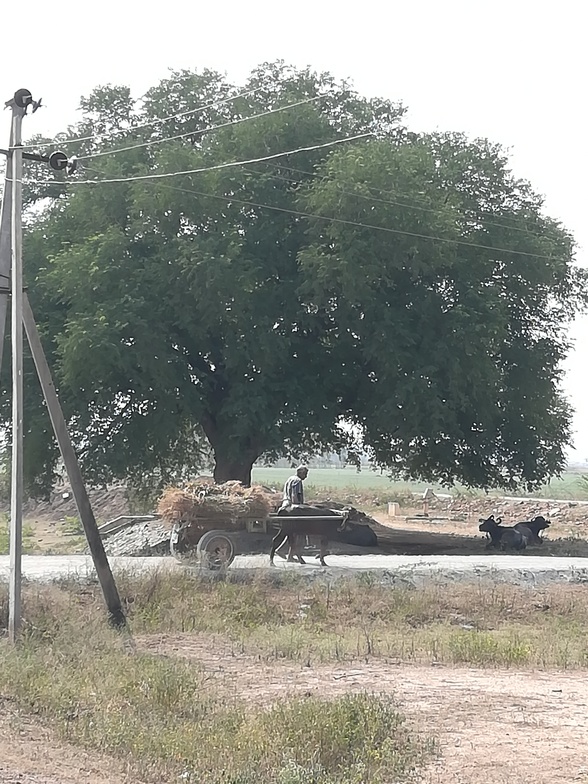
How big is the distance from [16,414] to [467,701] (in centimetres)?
650

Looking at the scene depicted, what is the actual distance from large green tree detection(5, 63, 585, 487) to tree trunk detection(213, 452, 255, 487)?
9cm

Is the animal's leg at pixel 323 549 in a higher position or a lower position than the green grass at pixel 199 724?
higher

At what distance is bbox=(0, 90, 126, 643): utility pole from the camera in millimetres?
13070

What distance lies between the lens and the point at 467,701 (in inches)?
428

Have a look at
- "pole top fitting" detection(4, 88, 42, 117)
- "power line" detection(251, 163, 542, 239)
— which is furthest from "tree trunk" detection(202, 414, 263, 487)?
"pole top fitting" detection(4, 88, 42, 117)

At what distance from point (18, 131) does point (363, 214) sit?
42.3 feet

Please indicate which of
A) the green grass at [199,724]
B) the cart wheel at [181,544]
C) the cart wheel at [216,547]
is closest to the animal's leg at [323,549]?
the cart wheel at [216,547]

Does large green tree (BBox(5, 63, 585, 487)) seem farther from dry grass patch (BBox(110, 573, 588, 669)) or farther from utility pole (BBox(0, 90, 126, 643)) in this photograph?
utility pole (BBox(0, 90, 126, 643))

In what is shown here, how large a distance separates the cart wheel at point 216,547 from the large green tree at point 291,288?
7.15m

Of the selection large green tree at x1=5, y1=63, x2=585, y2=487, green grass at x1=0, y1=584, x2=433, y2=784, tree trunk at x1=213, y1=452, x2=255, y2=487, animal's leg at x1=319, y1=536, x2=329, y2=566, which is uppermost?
large green tree at x1=5, y1=63, x2=585, y2=487

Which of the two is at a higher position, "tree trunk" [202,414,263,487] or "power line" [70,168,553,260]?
"power line" [70,168,553,260]

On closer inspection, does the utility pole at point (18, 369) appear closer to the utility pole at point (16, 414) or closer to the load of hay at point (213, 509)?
the utility pole at point (16, 414)

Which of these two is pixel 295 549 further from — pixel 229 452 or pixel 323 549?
pixel 229 452

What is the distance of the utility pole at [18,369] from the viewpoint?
42.9 ft
